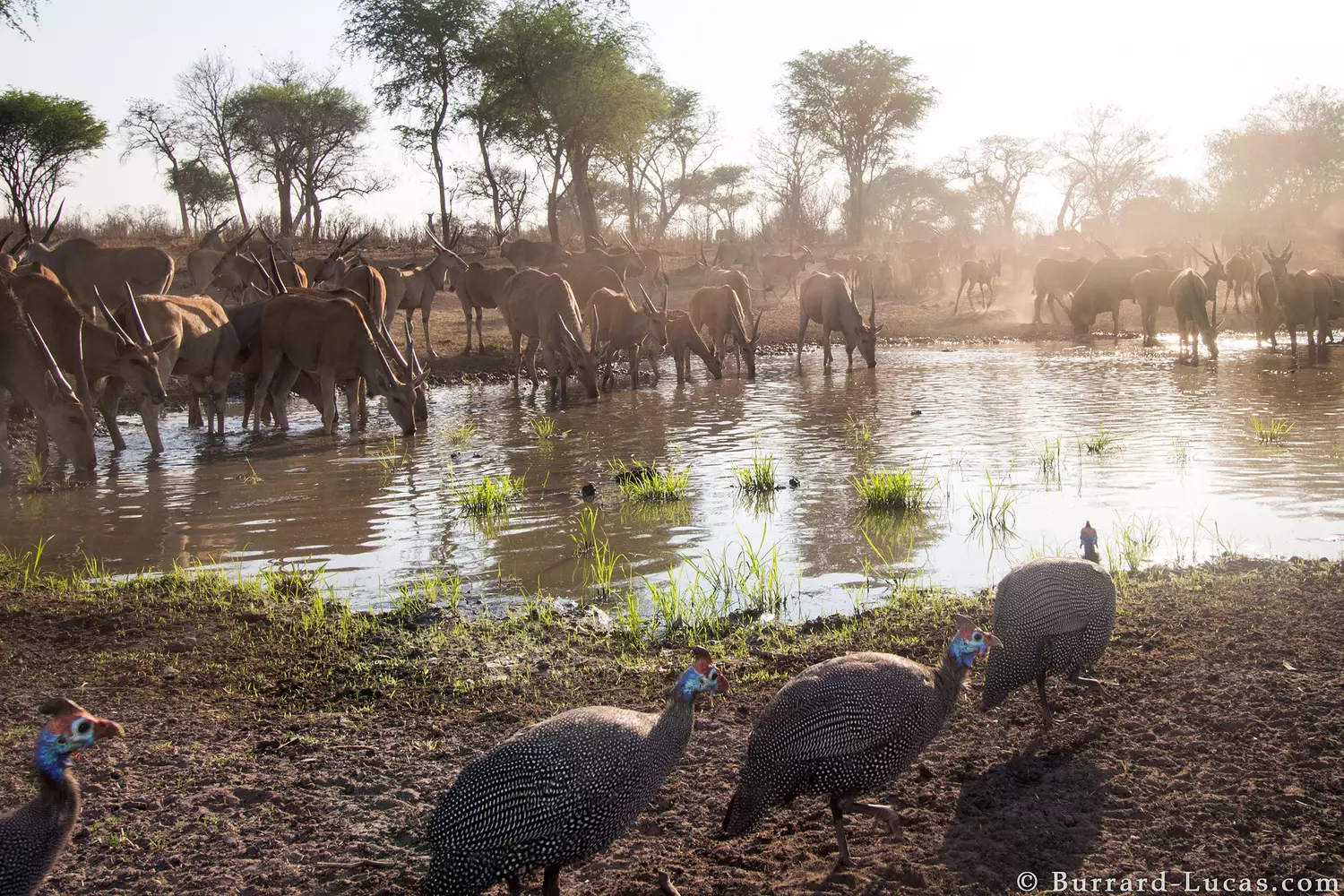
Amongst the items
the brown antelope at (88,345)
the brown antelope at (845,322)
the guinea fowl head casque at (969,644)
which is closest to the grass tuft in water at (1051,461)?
the guinea fowl head casque at (969,644)

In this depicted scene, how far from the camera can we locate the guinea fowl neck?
13.3 feet

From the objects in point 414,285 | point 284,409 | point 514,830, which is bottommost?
point 514,830

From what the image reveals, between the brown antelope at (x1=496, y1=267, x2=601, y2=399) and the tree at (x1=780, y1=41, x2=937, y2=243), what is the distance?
105 ft

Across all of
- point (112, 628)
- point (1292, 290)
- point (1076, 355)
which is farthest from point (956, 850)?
point (1076, 355)

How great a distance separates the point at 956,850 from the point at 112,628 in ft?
15.0

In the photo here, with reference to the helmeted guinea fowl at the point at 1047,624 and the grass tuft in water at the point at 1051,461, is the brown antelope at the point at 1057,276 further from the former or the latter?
the helmeted guinea fowl at the point at 1047,624

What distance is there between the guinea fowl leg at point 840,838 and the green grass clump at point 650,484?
5.41m

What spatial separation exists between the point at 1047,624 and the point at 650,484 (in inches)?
201

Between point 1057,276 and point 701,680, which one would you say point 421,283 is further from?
point 701,680

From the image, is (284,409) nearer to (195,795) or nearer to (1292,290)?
(195,795)

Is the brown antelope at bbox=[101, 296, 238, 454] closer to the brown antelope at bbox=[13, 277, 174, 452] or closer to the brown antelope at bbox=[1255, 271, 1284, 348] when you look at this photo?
the brown antelope at bbox=[13, 277, 174, 452]

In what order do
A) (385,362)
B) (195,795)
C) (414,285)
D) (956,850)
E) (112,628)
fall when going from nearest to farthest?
(956,850)
(195,795)
(112,628)
(385,362)
(414,285)

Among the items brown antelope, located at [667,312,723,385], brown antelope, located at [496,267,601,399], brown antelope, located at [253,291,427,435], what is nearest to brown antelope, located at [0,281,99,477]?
brown antelope, located at [253,291,427,435]

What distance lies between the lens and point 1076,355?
21.5m
